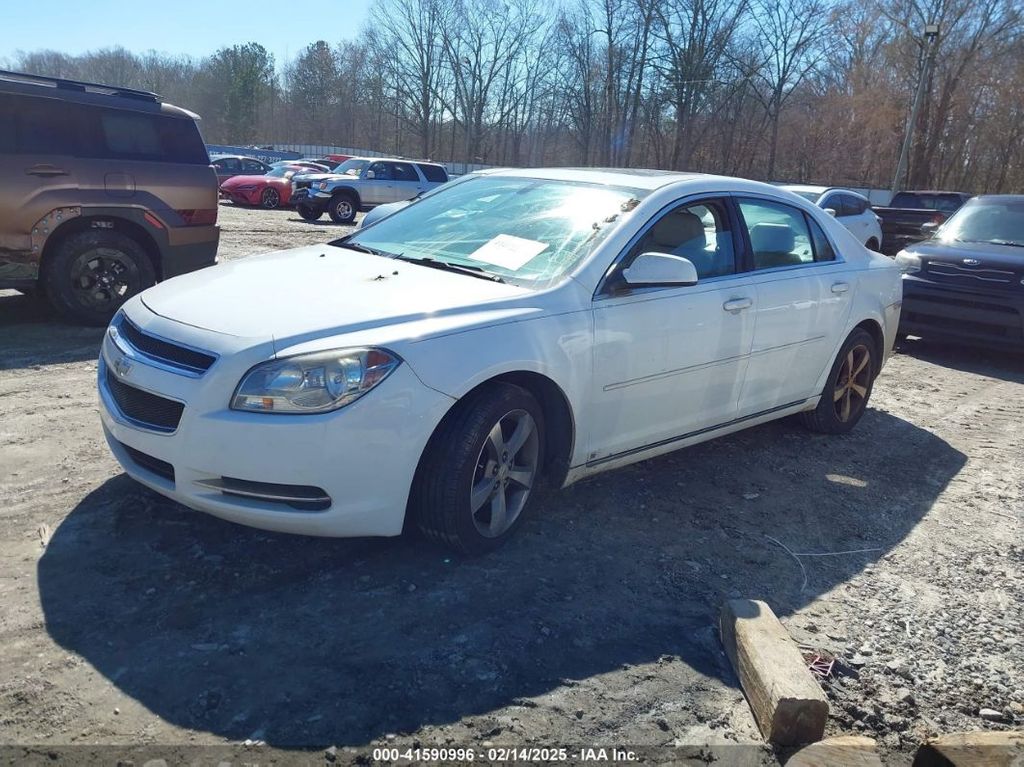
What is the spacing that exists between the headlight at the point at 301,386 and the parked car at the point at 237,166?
26528 mm

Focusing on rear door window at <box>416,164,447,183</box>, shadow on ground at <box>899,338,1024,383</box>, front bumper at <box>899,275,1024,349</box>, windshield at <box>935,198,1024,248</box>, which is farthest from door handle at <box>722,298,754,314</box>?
rear door window at <box>416,164,447,183</box>

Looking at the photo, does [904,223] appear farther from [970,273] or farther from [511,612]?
[511,612]

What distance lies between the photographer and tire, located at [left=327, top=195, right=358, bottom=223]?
21.5 meters

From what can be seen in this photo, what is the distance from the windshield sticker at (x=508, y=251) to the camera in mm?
3783

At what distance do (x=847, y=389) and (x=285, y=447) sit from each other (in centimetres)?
410

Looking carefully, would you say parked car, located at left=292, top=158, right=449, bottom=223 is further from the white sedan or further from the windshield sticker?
the windshield sticker

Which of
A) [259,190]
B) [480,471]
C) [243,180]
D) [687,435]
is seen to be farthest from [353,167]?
[480,471]

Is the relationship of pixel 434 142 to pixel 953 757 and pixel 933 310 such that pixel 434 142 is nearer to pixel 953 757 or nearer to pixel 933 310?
pixel 933 310

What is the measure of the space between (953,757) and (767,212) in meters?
3.35

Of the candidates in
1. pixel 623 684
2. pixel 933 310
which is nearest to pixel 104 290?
pixel 623 684

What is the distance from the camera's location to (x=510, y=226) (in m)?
4.08

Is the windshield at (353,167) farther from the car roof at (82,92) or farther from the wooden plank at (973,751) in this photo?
the wooden plank at (973,751)

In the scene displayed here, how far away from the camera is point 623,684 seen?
2.69 m

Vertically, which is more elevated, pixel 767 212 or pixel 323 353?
pixel 767 212
